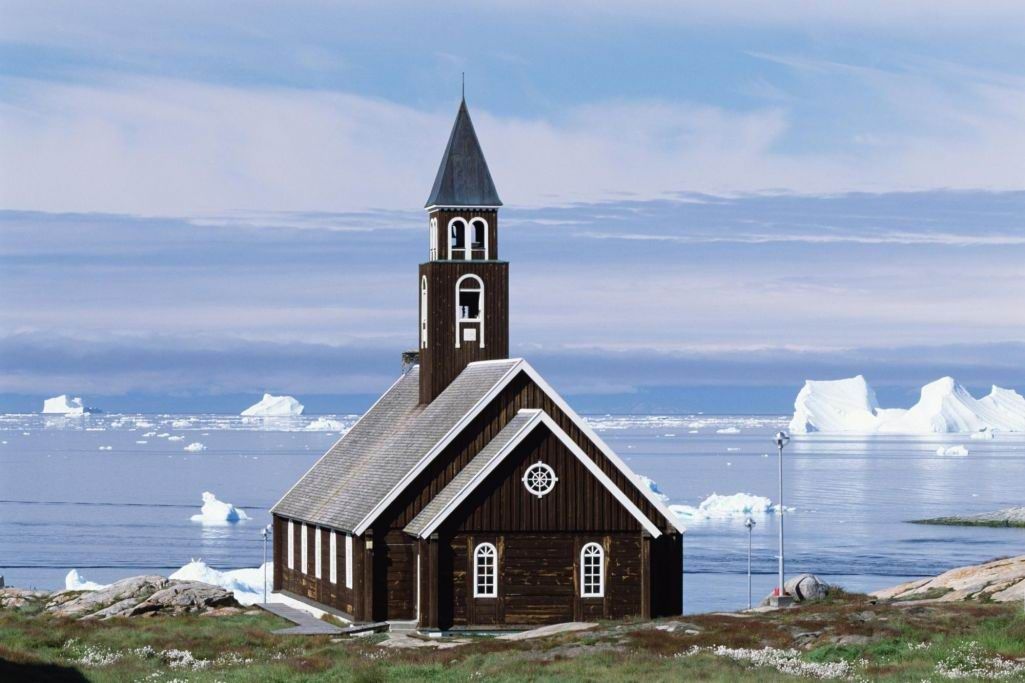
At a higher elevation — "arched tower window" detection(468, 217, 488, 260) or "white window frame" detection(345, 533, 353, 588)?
"arched tower window" detection(468, 217, 488, 260)

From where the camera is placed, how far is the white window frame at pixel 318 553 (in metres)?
51.2

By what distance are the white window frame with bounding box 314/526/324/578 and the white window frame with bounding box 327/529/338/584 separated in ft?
3.29

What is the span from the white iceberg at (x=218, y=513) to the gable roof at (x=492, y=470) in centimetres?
8688

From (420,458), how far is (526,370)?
3.86m

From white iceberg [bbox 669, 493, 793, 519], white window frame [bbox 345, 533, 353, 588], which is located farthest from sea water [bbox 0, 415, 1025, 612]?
white window frame [bbox 345, 533, 353, 588]

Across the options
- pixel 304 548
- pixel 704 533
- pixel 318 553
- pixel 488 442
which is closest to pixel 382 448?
pixel 318 553

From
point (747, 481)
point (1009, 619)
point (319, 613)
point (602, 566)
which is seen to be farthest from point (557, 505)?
point (747, 481)

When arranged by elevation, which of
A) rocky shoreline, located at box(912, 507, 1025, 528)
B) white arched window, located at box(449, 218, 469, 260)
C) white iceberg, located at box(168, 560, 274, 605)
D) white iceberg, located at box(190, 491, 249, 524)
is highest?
white arched window, located at box(449, 218, 469, 260)

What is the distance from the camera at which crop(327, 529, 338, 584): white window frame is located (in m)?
49.1

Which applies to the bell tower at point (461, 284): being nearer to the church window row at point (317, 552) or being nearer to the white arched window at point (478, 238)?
the white arched window at point (478, 238)

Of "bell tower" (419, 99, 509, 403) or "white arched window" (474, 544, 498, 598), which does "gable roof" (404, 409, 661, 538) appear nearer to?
"white arched window" (474, 544, 498, 598)

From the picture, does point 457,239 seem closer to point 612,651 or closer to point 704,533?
point 612,651

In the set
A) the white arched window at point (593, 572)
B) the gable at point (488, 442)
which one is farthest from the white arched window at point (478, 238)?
the white arched window at point (593, 572)

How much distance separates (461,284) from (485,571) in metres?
9.89
